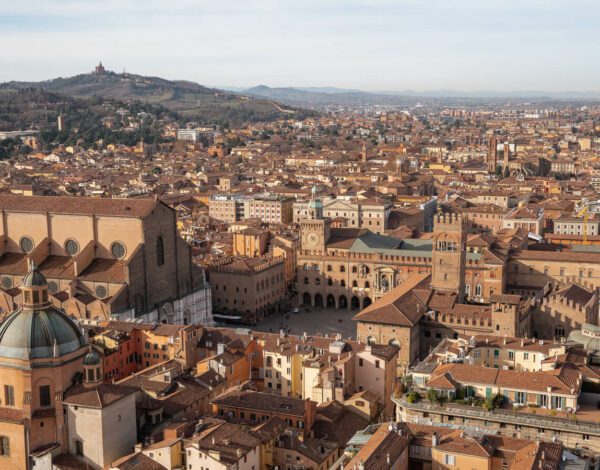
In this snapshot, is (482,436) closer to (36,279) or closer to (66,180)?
(36,279)

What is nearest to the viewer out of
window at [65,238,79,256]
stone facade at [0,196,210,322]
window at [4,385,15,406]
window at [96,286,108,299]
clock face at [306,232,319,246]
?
window at [4,385,15,406]

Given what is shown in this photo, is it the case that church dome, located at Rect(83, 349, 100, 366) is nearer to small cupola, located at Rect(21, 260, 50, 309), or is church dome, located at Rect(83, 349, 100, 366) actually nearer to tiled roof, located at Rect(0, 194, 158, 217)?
small cupola, located at Rect(21, 260, 50, 309)

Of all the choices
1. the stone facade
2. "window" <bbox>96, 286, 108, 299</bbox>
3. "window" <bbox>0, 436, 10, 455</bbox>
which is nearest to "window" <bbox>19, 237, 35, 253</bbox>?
the stone facade

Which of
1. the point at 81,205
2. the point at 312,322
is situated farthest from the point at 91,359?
the point at 312,322

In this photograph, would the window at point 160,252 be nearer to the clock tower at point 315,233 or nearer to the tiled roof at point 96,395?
the clock tower at point 315,233

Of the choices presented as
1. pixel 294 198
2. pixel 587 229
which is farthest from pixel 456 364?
pixel 294 198

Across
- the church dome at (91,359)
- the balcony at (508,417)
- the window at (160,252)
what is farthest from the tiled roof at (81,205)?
the balcony at (508,417)
